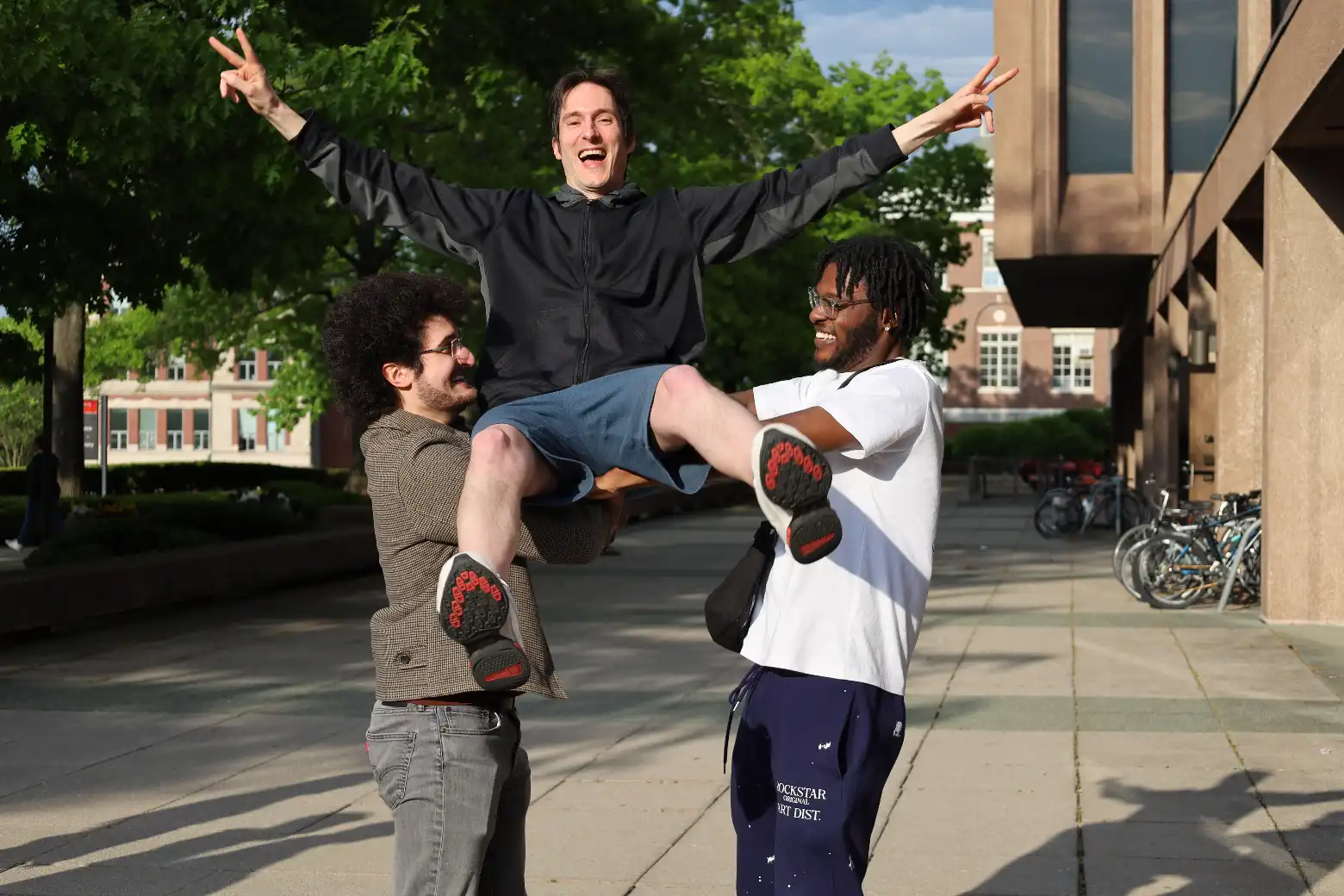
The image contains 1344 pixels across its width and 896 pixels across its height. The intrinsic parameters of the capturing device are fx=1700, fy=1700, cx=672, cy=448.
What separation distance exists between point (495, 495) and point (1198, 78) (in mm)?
23287

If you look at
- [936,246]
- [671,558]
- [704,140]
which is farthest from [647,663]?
[936,246]

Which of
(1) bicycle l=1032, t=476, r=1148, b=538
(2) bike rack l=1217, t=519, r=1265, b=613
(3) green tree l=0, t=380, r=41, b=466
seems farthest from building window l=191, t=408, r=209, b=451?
(2) bike rack l=1217, t=519, r=1265, b=613

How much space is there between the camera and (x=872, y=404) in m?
3.37

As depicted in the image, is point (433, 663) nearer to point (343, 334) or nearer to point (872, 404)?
point (343, 334)

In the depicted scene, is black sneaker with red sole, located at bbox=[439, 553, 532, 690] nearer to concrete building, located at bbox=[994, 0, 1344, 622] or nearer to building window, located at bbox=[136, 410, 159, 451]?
concrete building, located at bbox=[994, 0, 1344, 622]

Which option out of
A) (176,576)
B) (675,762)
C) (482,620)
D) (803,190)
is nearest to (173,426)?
(176,576)

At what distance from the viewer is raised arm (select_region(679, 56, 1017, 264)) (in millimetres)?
3809

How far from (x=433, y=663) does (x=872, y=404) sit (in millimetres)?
1026

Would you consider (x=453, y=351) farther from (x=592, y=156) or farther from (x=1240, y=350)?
(x=1240, y=350)

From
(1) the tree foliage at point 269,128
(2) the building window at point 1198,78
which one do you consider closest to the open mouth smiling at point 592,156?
(1) the tree foliage at point 269,128

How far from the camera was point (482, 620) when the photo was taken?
3082 millimetres

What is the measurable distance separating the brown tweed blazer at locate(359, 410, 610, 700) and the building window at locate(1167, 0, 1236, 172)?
73.4 feet

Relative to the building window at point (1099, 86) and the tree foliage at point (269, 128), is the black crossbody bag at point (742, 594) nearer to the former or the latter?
the tree foliage at point (269, 128)

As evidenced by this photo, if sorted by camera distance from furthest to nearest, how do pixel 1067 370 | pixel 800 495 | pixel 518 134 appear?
pixel 1067 370, pixel 518 134, pixel 800 495
